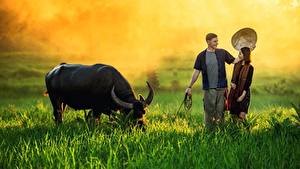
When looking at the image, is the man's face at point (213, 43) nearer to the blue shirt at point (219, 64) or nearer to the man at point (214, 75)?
the man at point (214, 75)

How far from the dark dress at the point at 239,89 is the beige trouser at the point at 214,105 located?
189 mm

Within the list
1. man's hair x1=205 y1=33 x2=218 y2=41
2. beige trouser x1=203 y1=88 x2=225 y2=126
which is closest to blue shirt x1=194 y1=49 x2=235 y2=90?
beige trouser x1=203 y1=88 x2=225 y2=126

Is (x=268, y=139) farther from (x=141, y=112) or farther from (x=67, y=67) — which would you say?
(x=67, y=67)

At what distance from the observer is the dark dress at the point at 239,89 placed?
26.6 feet

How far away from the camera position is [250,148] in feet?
21.4

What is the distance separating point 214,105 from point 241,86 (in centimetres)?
57

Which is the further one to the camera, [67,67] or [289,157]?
[67,67]

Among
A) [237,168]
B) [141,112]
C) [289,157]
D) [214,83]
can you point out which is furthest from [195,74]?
[237,168]

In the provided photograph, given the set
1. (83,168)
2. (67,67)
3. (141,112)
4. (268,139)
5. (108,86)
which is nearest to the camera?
(83,168)

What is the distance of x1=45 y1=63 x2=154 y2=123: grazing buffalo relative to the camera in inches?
366

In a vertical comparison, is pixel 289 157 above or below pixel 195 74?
below

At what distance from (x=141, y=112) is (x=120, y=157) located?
253 cm

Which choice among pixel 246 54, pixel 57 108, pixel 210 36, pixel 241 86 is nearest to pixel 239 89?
pixel 241 86

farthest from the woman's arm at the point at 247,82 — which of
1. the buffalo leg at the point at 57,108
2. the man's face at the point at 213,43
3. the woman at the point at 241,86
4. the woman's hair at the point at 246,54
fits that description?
the buffalo leg at the point at 57,108
